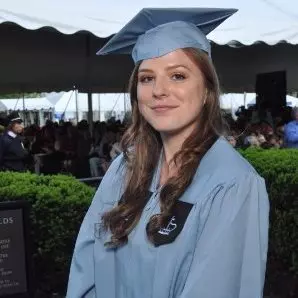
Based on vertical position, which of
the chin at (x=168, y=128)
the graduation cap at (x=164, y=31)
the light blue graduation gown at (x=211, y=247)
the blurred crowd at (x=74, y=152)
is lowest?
the blurred crowd at (x=74, y=152)

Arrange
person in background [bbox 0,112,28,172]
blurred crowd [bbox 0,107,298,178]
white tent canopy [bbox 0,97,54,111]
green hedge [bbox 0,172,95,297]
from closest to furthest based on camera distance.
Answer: green hedge [bbox 0,172,95,297]
person in background [bbox 0,112,28,172]
blurred crowd [bbox 0,107,298,178]
white tent canopy [bbox 0,97,54,111]

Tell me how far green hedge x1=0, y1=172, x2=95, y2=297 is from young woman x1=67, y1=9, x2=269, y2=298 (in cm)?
200

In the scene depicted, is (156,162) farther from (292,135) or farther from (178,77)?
(292,135)

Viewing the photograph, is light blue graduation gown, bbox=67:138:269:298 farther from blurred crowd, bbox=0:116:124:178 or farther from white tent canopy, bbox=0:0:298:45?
blurred crowd, bbox=0:116:124:178

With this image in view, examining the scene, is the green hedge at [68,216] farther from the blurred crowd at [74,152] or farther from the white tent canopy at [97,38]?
the blurred crowd at [74,152]

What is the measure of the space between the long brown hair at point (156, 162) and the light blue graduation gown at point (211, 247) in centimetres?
3

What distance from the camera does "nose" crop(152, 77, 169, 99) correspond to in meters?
1.89

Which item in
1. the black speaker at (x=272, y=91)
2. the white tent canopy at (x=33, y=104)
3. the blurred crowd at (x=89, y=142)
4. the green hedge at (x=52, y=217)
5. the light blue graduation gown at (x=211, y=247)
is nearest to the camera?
the light blue graduation gown at (x=211, y=247)

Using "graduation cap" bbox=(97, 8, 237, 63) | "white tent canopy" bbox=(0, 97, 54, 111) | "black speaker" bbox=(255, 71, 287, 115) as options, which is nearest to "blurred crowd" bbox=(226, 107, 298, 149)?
"black speaker" bbox=(255, 71, 287, 115)

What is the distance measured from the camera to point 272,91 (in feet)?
37.7

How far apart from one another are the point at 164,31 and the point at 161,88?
25 centimetres

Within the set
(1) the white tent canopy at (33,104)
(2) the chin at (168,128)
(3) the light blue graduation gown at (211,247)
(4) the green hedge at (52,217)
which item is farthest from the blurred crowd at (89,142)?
(1) the white tent canopy at (33,104)

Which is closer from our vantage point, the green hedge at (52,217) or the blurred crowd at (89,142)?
the green hedge at (52,217)

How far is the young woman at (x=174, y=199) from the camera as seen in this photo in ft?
5.53
